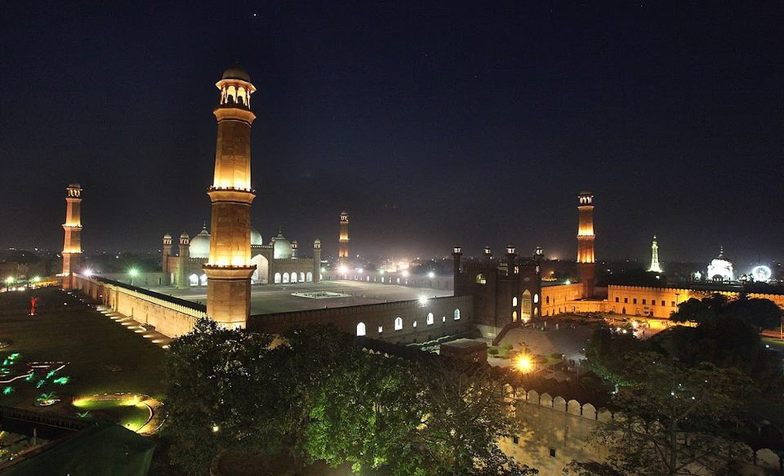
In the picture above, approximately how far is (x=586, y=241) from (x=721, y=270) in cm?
4802

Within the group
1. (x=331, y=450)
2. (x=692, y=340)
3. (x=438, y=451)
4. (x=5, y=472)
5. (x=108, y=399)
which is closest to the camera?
(x=5, y=472)

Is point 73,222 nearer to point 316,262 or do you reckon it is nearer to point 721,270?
point 316,262

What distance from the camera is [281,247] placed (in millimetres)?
64125

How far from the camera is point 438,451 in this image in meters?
12.6

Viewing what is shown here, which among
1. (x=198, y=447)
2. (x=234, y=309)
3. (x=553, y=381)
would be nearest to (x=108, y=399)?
(x=234, y=309)

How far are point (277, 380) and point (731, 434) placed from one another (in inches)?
522

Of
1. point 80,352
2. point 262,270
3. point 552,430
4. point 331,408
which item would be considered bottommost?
point 80,352

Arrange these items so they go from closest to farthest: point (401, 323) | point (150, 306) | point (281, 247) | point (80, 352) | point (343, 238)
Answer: point (80, 352), point (401, 323), point (150, 306), point (281, 247), point (343, 238)

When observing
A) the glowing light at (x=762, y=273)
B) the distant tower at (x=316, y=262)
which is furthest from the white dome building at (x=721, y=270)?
the distant tower at (x=316, y=262)

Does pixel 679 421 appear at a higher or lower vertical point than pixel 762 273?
lower

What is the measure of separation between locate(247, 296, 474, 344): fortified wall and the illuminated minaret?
73.1ft

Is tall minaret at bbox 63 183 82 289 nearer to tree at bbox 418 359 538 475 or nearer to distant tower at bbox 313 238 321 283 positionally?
distant tower at bbox 313 238 321 283

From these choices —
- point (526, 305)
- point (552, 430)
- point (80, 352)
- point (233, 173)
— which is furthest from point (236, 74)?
point (526, 305)

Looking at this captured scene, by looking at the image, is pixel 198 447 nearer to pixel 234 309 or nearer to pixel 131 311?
pixel 234 309
